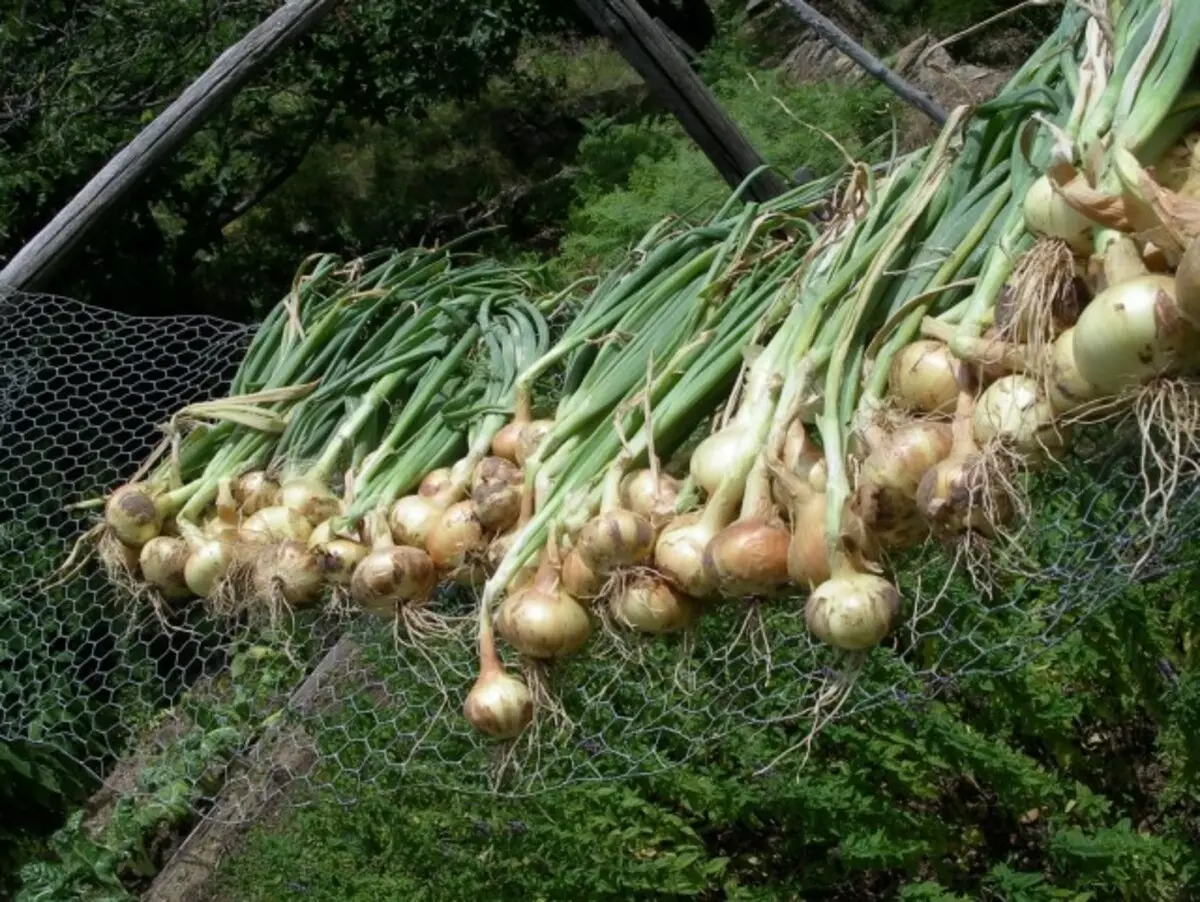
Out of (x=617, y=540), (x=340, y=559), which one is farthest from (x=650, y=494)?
(x=340, y=559)

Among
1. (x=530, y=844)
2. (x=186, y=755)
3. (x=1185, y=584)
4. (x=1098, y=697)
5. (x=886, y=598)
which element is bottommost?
(x=1098, y=697)

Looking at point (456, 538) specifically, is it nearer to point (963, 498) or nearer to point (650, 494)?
point (650, 494)

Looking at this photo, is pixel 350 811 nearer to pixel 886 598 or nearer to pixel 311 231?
pixel 886 598

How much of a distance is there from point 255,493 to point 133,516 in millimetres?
150

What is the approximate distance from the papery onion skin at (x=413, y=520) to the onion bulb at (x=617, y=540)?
305 millimetres

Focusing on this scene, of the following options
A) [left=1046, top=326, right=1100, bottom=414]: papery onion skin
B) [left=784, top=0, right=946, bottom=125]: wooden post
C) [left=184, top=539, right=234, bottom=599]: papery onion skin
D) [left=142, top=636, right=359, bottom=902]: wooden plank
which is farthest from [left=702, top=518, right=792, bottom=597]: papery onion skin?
[left=142, top=636, right=359, bottom=902]: wooden plank

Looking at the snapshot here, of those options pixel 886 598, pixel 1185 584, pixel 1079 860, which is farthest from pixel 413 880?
pixel 886 598

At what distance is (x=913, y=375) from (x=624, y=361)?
410 mm

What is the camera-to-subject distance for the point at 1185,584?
2408 mm

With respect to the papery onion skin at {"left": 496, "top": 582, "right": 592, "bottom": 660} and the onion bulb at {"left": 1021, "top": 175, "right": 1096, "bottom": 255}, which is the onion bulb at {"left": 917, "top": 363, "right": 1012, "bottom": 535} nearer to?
the onion bulb at {"left": 1021, "top": 175, "right": 1096, "bottom": 255}

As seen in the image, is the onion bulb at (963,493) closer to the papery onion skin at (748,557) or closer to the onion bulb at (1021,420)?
the onion bulb at (1021,420)

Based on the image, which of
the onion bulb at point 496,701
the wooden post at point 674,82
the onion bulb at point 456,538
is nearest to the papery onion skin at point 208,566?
the onion bulb at point 456,538

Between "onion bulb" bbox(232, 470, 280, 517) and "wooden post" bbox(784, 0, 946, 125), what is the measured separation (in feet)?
4.02

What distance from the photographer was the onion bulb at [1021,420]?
103 cm
